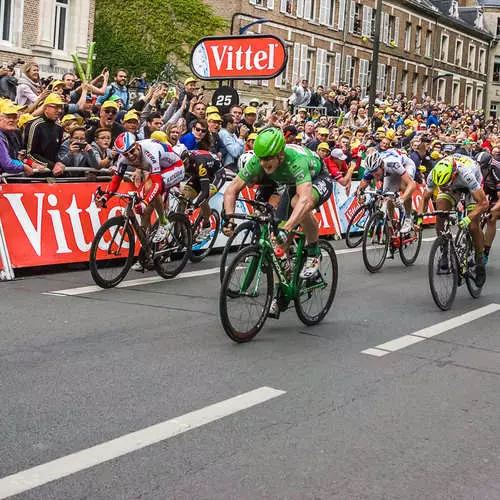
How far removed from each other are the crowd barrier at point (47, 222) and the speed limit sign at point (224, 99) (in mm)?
4661

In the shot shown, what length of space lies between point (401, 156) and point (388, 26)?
53.9 m

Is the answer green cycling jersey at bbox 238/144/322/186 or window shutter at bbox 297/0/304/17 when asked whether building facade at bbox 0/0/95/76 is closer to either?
window shutter at bbox 297/0/304/17

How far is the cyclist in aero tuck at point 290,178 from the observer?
752cm

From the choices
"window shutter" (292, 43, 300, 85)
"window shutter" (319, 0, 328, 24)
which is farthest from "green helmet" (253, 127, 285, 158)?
"window shutter" (319, 0, 328, 24)

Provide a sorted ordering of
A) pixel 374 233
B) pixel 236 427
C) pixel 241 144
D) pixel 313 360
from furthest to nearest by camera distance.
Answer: pixel 241 144 < pixel 374 233 < pixel 313 360 < pixel 236 427

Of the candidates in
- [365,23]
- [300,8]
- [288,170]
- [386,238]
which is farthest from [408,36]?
[288,170]

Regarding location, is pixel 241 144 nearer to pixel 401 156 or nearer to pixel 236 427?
pixel 401 156

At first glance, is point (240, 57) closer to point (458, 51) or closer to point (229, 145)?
point (229, 145)

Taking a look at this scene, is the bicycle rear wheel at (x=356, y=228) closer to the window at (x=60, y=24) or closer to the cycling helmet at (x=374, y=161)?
the cycling helmet at (x=374, y=161)

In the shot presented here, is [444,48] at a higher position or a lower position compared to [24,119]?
higher

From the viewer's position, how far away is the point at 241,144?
15.0m

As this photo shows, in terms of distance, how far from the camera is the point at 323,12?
179 ft

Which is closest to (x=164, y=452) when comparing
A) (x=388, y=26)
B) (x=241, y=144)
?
(x=241, y=144)

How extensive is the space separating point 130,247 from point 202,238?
2620 millimetres
